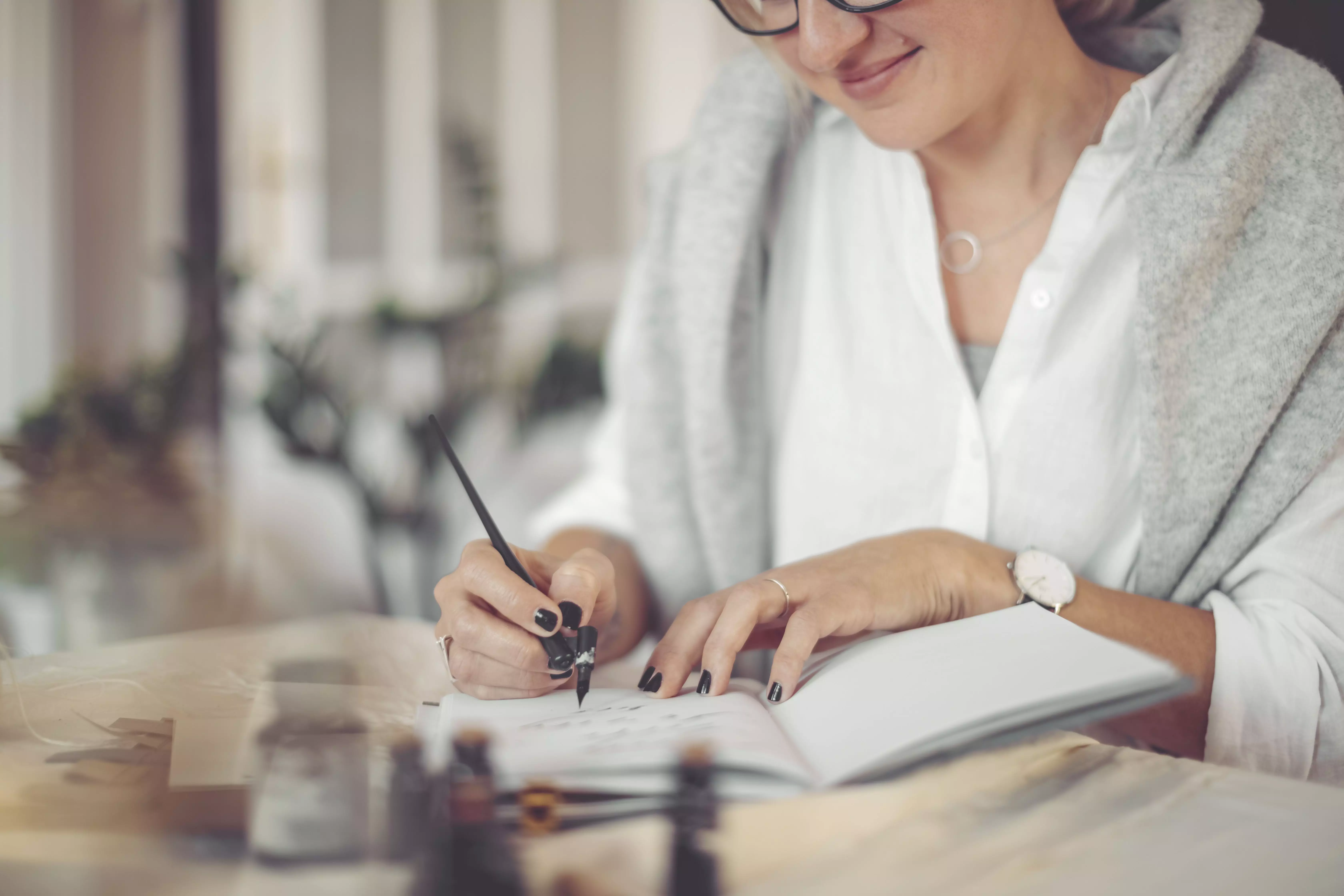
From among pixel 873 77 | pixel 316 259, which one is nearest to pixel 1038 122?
pixel 873 77

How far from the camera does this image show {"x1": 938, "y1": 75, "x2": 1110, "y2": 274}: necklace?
0.81m

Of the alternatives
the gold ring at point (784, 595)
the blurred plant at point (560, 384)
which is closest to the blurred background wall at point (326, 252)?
the blurred plant at point (560, 384)

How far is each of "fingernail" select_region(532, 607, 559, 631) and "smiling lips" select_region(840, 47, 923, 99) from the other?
1.64ft

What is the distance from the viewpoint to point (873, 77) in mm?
714

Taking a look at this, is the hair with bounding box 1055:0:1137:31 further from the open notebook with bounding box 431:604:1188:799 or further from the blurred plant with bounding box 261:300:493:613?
the blurred plant with bounding box 261:300:493:613

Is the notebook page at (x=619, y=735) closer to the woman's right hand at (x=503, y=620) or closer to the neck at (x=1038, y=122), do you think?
the woman's right hand at (x=503, y=620)

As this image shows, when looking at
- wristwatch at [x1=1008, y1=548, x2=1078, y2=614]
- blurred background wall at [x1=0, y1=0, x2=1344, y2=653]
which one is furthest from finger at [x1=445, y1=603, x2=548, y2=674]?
blurred background wall at [x1=0, y1=0, x2=1344, y2=653]

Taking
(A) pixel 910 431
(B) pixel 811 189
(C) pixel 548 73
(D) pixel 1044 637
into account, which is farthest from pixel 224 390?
(D) pixel 1044 637

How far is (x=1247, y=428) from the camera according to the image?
0.65 m

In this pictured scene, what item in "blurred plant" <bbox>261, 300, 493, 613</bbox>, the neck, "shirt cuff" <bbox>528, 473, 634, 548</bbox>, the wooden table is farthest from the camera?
"blurred plant" <bbox>261, 300, 493, 613</bbox>

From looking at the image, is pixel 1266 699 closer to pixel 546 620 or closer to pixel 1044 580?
pixel 1044 580

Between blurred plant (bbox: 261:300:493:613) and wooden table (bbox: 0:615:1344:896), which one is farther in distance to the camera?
blurred plant (bbox: 261:300:493:613)

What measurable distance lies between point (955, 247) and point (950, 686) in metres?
0.54

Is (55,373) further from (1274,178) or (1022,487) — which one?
(1274,178)
